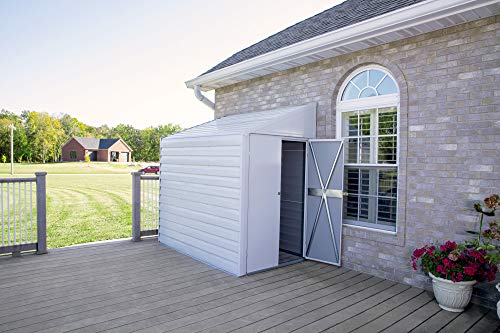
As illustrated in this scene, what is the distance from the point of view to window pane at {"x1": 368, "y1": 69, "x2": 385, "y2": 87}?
479 centimetres

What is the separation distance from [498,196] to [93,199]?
14.3 m

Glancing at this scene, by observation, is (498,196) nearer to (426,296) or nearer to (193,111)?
(426,296)

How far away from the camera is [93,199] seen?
14.3 meters

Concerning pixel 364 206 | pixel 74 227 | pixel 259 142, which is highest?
pixel 259 142

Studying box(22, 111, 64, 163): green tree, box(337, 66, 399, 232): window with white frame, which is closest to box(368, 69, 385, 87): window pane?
box(337, 66, 399, 232): window with white frame

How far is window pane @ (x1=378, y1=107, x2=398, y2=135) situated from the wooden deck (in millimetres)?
2020

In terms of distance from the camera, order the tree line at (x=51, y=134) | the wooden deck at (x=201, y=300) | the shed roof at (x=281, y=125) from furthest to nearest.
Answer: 1. the tree line at (x=51, y=134)
2. the shed roof at (x=281, y=125)
3. the wooden deck at (x=201, y=300)

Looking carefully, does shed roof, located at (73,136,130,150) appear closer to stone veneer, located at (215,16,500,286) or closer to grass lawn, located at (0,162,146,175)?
grass lawn, located at (0,162,146,175)

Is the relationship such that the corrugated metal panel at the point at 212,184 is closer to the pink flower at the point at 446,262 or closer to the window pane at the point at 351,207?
the window pane at the point at 351,207

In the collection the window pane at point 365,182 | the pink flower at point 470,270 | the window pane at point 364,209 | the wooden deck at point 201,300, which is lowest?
the wooden deck at point 201,300

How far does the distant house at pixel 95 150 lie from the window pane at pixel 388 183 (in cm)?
5080

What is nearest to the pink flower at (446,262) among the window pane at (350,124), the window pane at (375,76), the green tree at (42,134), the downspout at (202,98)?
the window pane at (350,124)

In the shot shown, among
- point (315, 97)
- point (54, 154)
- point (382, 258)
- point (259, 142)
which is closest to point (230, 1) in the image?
point (315, 97)

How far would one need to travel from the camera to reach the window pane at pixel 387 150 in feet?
15.1
